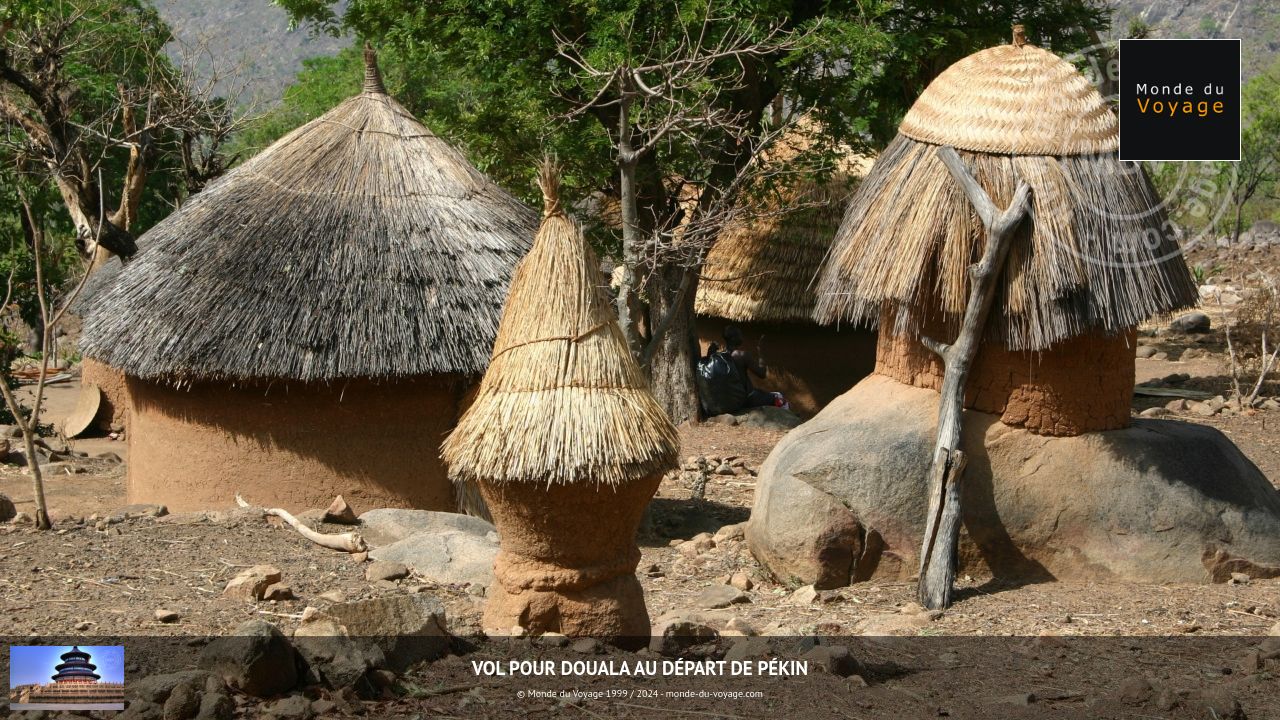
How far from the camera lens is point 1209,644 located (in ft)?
20.0

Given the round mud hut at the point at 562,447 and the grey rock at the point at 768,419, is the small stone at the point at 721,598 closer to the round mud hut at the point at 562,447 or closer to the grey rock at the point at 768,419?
the round mud hut at the point at 562,447

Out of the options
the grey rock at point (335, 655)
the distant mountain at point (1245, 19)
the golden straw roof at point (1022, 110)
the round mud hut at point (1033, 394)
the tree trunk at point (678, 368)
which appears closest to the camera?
the grey rock at point (335, 655)

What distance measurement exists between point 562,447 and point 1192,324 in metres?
15.6

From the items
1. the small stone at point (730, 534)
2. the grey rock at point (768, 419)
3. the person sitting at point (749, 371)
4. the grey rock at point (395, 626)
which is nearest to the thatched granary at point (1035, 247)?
the small stone at point (730, 534)

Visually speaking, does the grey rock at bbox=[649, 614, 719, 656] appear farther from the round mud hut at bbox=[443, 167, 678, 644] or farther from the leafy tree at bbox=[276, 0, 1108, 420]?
the leafy tree at bbox=[276, 0, 1108, 420]

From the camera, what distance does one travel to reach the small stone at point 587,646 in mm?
5242

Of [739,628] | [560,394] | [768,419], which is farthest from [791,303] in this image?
[560,394]

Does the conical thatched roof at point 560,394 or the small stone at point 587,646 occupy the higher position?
the conical thatched roof at point 560,394

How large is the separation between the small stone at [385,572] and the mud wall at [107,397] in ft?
28.6

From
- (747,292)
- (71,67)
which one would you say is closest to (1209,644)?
(747,292)

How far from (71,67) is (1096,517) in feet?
59.0

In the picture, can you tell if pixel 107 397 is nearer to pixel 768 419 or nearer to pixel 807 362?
pixel 768 419

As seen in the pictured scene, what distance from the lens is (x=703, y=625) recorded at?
579cm

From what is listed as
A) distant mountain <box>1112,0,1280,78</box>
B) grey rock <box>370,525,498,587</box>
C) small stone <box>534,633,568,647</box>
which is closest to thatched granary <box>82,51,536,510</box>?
grey rock <box>370,525,498,587</box>
